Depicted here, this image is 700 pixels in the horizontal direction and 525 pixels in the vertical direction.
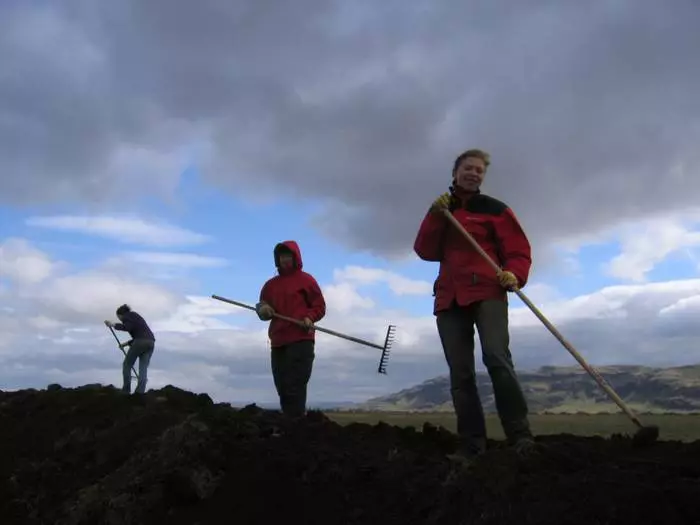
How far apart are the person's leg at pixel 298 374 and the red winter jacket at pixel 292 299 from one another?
95 mm

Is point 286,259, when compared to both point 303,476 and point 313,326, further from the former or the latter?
point 303,476

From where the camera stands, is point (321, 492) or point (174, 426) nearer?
point (321, 492)

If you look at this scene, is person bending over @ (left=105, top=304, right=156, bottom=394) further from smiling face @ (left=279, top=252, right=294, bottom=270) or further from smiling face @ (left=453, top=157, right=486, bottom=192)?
smiling face @ (left=453, top=157, right=486, bottom=192)

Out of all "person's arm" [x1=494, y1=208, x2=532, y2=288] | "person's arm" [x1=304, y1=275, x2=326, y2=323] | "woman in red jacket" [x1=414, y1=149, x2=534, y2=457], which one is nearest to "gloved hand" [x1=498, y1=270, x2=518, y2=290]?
"woman in red jacket" [x1=414, y1=149, x2=534, y2=457]

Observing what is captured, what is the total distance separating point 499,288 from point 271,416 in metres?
2.24

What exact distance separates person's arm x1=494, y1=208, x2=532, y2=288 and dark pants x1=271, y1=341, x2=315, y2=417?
3060mm

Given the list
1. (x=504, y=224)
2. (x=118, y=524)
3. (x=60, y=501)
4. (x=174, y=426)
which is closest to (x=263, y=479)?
(x=118, y=524)

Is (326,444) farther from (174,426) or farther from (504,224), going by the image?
(504,224)

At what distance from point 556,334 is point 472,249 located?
0.85 metres

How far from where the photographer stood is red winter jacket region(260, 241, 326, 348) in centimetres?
833

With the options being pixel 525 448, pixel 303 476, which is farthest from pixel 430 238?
pixel 303 476

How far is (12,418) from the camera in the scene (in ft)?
26.8

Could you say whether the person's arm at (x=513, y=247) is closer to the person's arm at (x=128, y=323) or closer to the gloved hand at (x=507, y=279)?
the gloved hand at (x=507, y=279)

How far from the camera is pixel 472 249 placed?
573 cm
